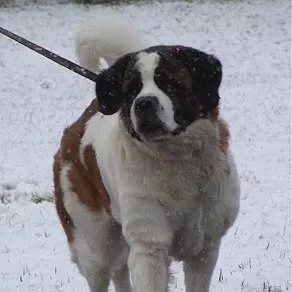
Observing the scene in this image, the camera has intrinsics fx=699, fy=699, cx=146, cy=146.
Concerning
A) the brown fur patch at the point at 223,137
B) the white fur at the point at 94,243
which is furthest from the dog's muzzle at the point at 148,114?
the white fur at the point at 94,243

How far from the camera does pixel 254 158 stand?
351 inches

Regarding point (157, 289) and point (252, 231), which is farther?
point (252, 231)

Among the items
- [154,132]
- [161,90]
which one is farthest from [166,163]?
[161,90]

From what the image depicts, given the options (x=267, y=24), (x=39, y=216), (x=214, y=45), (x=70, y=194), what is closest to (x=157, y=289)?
(x=70, y=194)

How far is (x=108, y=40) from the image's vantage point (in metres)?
3.89

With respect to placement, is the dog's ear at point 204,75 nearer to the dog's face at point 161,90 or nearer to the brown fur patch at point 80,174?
the dog's face at point 161,90

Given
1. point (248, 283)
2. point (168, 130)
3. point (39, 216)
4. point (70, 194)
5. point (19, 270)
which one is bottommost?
point (39, 216)

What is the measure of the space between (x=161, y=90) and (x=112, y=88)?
0.31 m

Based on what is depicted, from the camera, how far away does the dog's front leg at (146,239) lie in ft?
9.90

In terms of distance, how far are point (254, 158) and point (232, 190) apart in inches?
227

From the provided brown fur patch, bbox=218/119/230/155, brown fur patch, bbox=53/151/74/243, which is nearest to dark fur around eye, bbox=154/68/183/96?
brown fur patch, bbox=218/119/230/155

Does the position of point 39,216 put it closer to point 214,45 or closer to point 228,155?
point 228,155

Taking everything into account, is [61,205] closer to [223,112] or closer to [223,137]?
[223,137]

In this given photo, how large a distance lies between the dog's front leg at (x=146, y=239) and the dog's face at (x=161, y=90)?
309 millimetres
